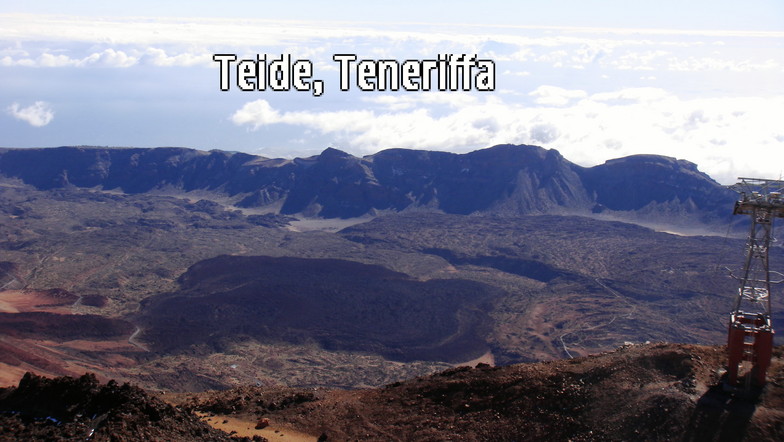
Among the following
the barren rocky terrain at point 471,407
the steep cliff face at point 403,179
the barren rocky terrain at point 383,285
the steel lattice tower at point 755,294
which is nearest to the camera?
the barren rocky terrain at point 471,407

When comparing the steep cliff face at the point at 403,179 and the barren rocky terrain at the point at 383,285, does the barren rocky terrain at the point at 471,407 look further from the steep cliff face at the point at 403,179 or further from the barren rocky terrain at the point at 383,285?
the steep cliff face at the point at 403,179

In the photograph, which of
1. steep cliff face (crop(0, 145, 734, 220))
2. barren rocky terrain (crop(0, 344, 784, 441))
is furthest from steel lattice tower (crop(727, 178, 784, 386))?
steep cliff face (crop(0, 145, 734, 220))

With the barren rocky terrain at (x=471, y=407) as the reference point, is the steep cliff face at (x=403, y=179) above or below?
above

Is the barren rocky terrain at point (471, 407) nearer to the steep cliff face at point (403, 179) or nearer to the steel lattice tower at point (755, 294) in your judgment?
the steel lattice tower at point (755, 294)

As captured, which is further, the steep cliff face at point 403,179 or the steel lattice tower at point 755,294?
the steep cliff face at point 403,179

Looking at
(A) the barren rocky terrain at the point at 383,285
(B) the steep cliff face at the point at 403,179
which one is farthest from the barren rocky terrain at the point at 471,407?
(B) the steep cliff face at the point at 403,179

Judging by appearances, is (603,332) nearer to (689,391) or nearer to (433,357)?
(433,357)

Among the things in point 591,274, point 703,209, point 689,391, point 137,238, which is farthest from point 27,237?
point 703,209

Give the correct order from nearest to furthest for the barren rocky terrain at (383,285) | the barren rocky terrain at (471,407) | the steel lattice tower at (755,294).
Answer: the barren rocky terrain at (471,407)
the steel lattice tower at (755,294)
the barren rocky terrain at (383,285)
